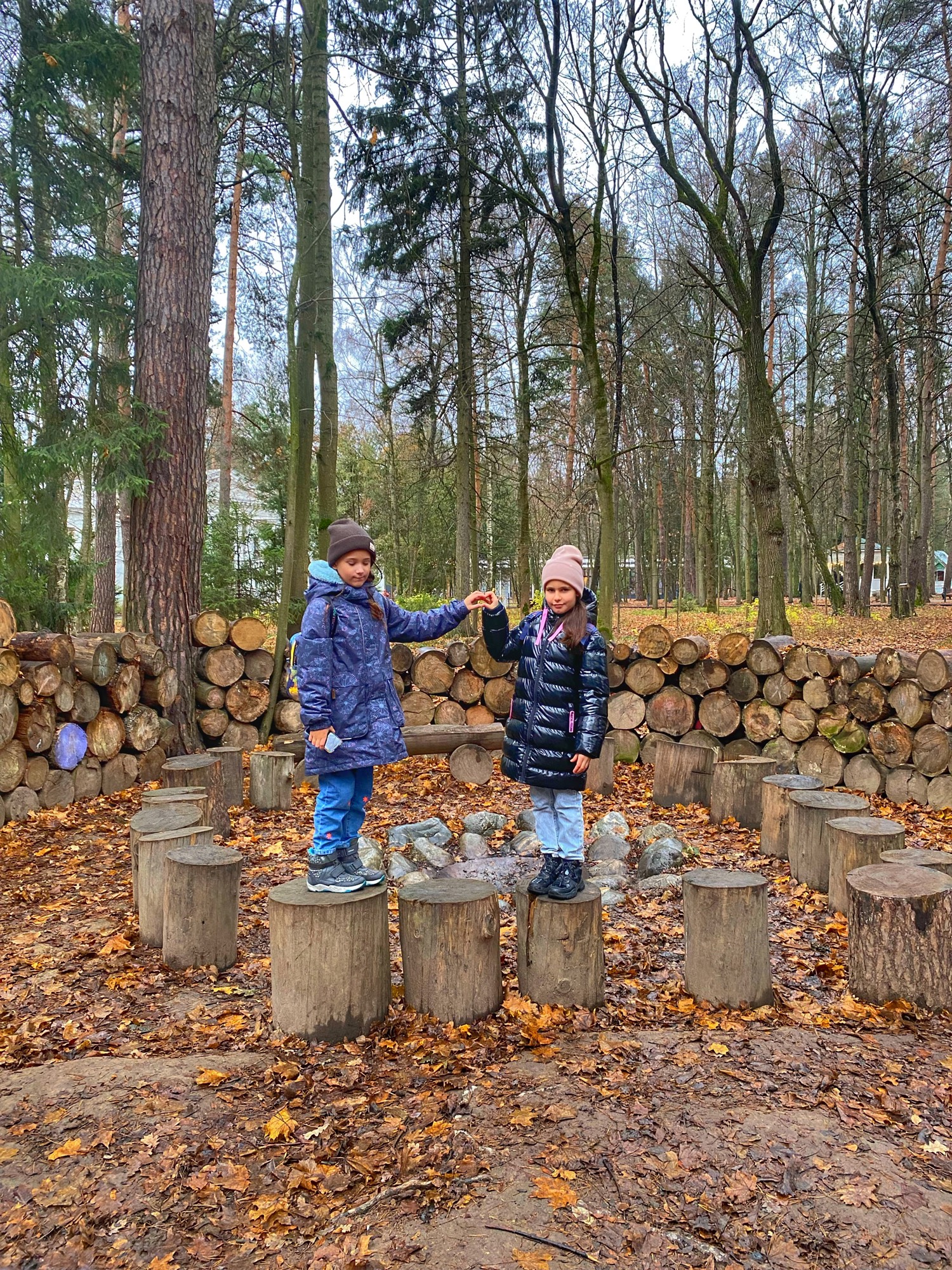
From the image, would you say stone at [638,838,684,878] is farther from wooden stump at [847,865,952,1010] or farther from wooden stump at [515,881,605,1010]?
wooden stump at [515,881,605,1010]

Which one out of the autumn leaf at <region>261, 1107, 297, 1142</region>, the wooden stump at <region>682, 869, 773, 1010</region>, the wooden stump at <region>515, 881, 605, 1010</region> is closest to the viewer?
the autumn leaf at <region>261, 1107, 297, 1142</region>

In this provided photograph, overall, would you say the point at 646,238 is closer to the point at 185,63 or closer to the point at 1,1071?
the point at 185,63

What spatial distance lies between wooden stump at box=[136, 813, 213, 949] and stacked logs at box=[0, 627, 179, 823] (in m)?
2.43

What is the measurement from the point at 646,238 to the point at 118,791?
1769 centimetres

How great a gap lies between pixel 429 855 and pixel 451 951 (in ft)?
7.78

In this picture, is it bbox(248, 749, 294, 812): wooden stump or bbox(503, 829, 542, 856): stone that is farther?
bbox(248, 749, 294, 812): wooden stump

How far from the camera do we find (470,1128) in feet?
8.45

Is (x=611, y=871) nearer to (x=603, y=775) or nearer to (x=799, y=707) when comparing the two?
(x=603, y=775)

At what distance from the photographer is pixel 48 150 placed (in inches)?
372

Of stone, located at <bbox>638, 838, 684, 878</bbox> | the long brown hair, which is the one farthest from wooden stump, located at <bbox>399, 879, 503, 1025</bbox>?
stone, located at <bbox>638, 838, 684, 878</bbox>

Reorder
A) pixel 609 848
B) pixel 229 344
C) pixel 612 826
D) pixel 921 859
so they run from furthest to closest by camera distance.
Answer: pixel 229 344 → pixel 612 826 → pixel 609 848 → pixel 921 859

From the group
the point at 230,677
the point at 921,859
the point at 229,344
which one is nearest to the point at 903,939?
the point at 921,859

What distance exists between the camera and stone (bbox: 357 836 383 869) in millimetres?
5406

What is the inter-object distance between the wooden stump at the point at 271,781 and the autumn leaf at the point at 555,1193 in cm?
476
